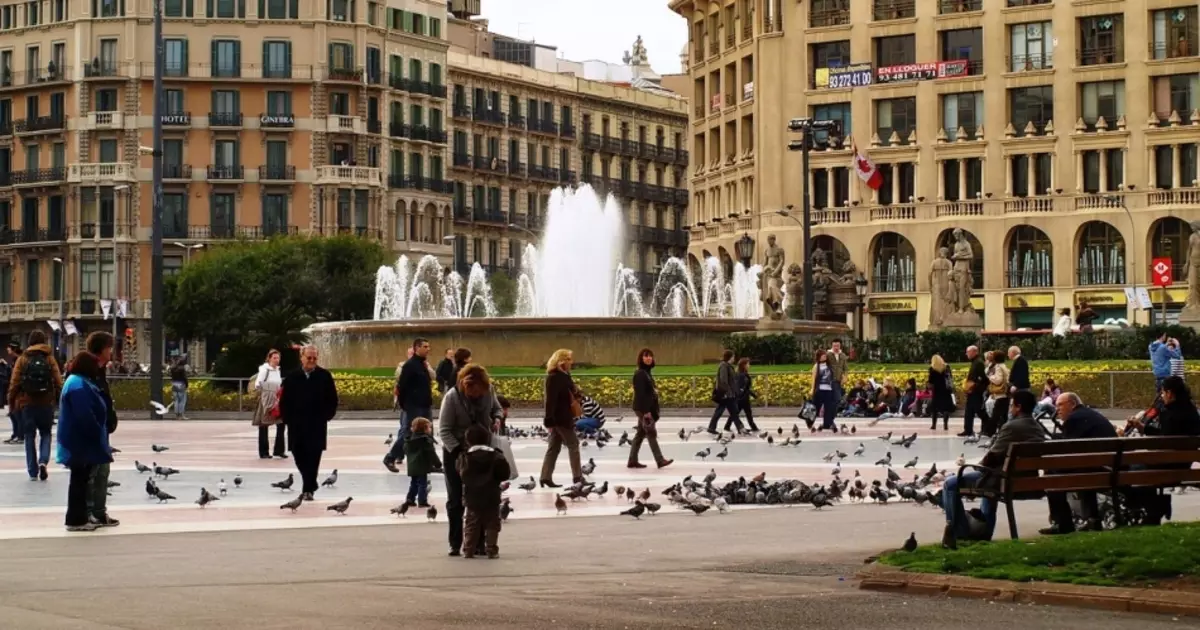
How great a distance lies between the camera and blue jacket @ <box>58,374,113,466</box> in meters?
18.9

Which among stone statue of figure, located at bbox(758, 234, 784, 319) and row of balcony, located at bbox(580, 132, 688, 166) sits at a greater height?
row of balcony, located at bbox(580, 132, 688, 166)

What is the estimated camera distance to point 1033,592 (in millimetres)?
13117

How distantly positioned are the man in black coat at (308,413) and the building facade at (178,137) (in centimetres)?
7832

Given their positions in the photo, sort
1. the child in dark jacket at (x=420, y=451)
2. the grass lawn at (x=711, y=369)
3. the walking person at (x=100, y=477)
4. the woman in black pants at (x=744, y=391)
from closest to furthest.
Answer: the walking person at (x=100, y=477), the child in dark jacket at (x=420, y=451), the woman in black pants at (x=744, y=391), the grass lawn at (x=711, y=369)

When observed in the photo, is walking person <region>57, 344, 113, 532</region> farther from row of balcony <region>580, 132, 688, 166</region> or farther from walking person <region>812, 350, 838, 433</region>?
row of balcony <region>580, 132, 688, 166</region>

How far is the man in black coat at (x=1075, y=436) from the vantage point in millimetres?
16859

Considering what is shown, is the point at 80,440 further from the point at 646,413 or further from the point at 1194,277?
the point at 1194,277

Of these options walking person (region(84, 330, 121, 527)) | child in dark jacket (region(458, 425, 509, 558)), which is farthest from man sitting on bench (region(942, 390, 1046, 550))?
walking person (region(84, 330, 121, 527))

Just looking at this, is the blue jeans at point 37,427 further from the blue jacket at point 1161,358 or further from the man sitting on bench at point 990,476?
the blue jacket at point 1161,358

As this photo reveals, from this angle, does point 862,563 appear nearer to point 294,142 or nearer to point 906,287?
point 906,287

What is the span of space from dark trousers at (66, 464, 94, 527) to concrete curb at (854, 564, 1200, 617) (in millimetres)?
7857

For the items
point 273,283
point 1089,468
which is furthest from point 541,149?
point 1089,468

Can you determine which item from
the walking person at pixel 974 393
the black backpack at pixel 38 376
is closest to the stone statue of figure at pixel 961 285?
the walking person at pixel 974 393

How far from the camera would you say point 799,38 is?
90.6 m
